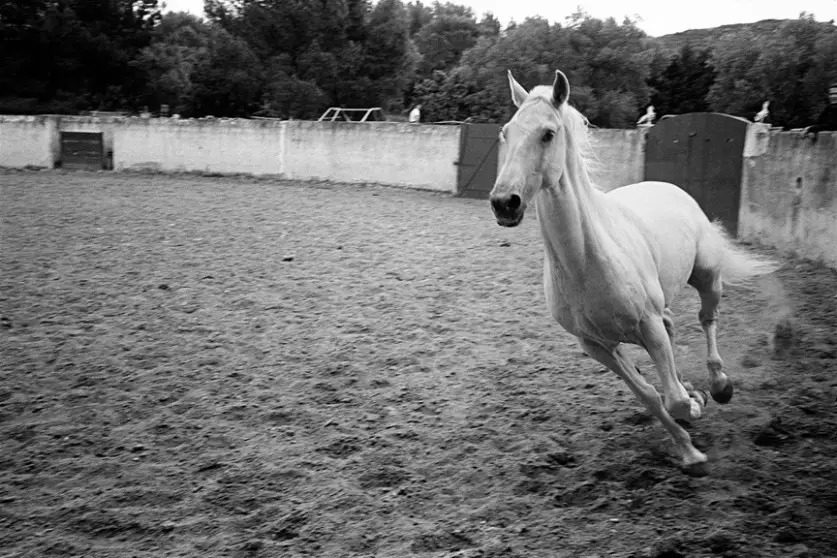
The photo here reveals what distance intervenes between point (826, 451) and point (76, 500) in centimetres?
347

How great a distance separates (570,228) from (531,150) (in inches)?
17.5

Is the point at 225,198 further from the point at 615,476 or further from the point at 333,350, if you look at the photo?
the point at 615,476

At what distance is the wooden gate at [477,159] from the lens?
1719 centimetres

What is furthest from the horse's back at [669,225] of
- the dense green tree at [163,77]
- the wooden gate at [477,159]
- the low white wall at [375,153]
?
the dense green tree at [163,77]

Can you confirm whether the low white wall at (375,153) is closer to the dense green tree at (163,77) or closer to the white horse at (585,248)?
the white horse at (585,248)

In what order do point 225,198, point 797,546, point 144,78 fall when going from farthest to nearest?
point 144,78, point 225,198, point 797,546

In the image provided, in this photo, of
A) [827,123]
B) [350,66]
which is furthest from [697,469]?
[350,66]

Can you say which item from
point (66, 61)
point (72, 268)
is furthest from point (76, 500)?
point (66, 61)

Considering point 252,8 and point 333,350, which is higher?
point 252,8

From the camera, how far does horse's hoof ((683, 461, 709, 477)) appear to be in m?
3.57

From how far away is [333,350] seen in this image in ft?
19.0

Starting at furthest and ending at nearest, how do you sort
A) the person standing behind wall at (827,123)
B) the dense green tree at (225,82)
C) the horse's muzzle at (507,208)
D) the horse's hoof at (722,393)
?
1. the dense green tree at (225,82)
2. the person standing behind wall at (827,123)
3. the horse's hoof at (722,393)
4. the horse's muzzle at (507,208)

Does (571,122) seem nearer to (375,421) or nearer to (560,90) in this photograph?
(560,90)

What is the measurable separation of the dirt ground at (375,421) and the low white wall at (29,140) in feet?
46.4
